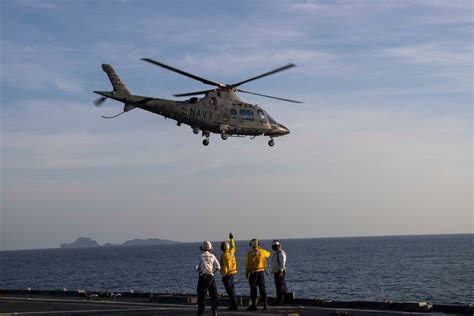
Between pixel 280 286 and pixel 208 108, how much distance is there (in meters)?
15.1

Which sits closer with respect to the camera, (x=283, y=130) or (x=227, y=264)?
(x=227, y=264)

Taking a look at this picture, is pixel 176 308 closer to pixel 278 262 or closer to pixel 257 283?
pixel 257 283

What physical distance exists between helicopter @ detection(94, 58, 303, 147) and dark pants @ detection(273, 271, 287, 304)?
13486 millimetres

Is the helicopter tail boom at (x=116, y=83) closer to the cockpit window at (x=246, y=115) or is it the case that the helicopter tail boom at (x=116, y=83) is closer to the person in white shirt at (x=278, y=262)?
the cockpit window at (x=246, y=115)

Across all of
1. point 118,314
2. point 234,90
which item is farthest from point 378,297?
point 118,314

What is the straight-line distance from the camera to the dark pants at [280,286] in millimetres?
19812

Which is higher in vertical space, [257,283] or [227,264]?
[227,264]

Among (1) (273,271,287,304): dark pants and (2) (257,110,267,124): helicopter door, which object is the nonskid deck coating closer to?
(1) (273,271,287,304): dark pants

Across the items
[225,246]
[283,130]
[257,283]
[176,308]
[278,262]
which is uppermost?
[283,130]

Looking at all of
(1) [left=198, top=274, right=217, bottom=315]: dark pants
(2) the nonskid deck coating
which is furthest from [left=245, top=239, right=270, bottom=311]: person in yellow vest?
(1) [left=198, top=274, right=217, bottom=315]: dark pants

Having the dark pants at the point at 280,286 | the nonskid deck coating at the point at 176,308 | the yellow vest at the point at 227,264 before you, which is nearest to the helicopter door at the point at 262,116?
the nonskid deck coating at the point at 176,308

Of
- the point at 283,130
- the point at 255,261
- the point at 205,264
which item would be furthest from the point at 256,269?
the point at 283,130

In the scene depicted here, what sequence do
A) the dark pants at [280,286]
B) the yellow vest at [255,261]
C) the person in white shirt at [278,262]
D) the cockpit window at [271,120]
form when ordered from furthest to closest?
the cockpit window at [271,120]
the dark pants at [280,286]
the person in white shirt at [278,262]
the yellow vest at [255,261]

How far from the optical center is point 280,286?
20.2 metres
